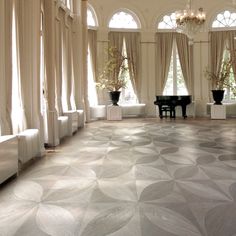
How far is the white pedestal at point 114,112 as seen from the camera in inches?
542

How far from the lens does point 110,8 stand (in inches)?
589

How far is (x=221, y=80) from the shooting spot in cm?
1391

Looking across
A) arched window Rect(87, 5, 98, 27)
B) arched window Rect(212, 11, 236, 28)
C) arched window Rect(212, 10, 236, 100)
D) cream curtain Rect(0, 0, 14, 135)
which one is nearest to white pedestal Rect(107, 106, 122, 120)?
arched window Rect(87, 5, 98, 27)

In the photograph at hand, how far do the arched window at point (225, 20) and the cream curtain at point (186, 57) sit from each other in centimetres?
165

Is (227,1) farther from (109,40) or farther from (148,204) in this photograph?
(148,204)

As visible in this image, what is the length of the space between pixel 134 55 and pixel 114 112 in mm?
3108

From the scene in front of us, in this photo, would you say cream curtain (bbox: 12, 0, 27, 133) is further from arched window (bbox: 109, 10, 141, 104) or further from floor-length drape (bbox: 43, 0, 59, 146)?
arched window (bbox: 109, 10, 141, 104)

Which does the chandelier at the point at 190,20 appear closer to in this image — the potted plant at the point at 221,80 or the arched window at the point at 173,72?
the potted plant at the point at 221,80

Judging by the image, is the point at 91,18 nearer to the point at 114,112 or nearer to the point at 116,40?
the point at 116,40

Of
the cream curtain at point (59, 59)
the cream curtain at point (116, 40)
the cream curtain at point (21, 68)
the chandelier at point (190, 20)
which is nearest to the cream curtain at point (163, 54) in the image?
the cream curtain at point (116, 40)

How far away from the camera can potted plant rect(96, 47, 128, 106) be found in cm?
1373

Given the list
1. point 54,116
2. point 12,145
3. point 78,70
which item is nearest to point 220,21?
point 78,70

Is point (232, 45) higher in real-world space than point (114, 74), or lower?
higher

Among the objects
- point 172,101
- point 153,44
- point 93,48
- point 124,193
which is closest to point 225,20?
point 153,44
